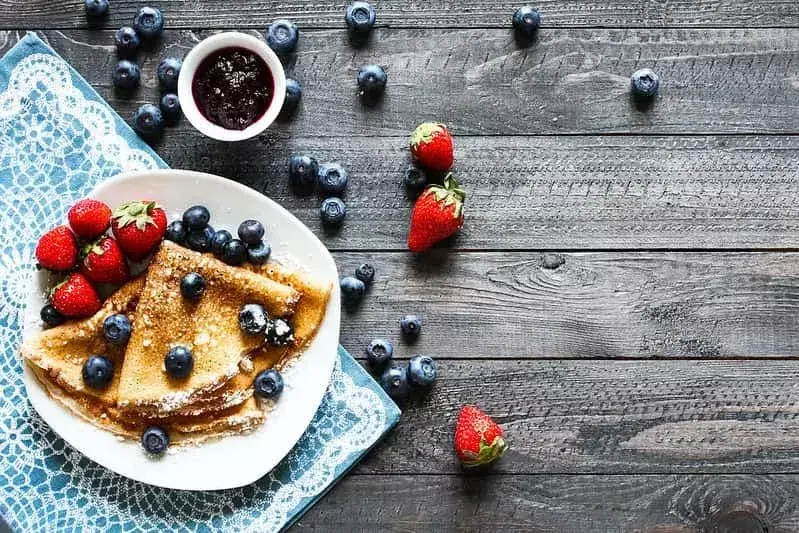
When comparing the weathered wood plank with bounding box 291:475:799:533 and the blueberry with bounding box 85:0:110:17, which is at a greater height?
the blueberry with bounding box 85:0:110:17

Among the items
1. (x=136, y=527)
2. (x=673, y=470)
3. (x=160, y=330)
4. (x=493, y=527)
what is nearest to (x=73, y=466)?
(x=136, y=527)

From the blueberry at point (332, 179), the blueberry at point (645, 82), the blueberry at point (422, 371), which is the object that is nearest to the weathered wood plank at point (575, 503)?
the blueberry at point (422, 371)

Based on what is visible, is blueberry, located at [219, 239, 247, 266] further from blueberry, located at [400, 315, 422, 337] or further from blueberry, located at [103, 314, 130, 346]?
blueberry, located at [400, 315, 422, 337]

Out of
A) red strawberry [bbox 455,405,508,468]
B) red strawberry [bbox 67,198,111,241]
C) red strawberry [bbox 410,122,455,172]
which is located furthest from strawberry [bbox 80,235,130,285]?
red strawberry [bbox 455,405,508,468]

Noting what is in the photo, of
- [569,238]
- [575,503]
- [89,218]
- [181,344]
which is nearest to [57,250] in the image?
[89,218]

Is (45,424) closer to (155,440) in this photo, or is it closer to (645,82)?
(155,440)

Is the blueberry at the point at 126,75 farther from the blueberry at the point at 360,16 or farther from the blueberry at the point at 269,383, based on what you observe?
the blueberry at the point at 269,383

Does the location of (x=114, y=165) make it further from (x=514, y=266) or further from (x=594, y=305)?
(x=594, y=305)
